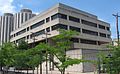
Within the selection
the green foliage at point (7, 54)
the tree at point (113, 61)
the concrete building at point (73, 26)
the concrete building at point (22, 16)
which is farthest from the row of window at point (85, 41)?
the tree at point (113, 61)

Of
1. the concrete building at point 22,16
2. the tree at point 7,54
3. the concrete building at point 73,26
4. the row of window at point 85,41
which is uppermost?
the concrete building at point 22,16

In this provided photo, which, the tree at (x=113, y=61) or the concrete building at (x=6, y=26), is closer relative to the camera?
the tree at (x=113, y=61)

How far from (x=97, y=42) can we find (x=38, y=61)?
185 ft

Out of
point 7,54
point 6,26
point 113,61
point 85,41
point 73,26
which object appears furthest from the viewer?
point 6,26

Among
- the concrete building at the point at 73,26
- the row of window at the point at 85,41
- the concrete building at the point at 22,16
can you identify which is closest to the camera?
the concrete building at the point at 73,26

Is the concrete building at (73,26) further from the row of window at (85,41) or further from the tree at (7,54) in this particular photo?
the tree at (7,54)

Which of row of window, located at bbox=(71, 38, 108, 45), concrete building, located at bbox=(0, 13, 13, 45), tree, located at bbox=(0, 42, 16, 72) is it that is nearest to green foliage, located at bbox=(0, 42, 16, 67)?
tree, located at bbox=(0, 42, 16, 72)

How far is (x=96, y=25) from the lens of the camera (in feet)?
300

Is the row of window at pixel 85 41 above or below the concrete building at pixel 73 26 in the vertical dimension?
below

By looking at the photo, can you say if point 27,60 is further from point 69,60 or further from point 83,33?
point 83,33

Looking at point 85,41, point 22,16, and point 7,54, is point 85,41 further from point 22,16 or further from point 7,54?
point 22,16

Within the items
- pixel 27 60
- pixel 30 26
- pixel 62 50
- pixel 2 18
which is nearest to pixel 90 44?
pixel 30 26

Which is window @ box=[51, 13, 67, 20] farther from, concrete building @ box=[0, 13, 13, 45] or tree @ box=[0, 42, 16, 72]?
concrete building @ box=[0, 13, 13, 45]

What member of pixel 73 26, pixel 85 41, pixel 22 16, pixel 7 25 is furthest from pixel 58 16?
pixel 7 25
